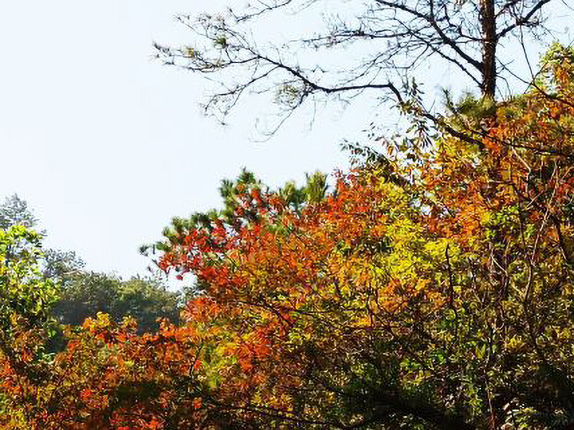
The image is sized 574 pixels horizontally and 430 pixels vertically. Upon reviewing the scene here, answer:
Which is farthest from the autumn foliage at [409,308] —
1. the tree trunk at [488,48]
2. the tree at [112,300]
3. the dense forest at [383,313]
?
the tree at [112,300]

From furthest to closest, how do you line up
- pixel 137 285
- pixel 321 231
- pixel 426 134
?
pixel 137 285 → pixel 321 231 → pixel 426 134

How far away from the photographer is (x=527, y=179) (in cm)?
411

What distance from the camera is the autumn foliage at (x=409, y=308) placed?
426cm

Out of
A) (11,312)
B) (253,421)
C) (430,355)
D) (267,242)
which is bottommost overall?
(253,421)

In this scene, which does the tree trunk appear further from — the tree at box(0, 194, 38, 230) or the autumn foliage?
the tree at box(0, 194, 38, 230)

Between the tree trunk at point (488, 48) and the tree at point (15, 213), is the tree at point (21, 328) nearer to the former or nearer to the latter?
the tree trunk at point (488, 48)

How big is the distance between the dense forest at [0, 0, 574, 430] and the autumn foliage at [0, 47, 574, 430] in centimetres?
2

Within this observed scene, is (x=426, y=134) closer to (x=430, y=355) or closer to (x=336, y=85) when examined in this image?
(x=430, y=355)

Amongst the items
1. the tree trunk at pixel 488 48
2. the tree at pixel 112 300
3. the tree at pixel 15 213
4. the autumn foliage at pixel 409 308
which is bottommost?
the autumn foliage at pixel 409 308

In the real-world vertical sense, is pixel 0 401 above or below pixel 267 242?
below

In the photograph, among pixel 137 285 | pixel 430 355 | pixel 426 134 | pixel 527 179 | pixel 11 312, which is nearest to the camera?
pixel 527 179

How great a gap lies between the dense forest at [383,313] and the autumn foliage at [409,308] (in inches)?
0.7

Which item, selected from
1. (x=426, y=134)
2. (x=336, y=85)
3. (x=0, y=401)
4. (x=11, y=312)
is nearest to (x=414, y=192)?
(x=426, y=134)

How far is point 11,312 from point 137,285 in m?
41.8
